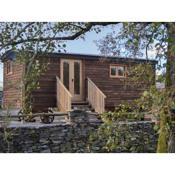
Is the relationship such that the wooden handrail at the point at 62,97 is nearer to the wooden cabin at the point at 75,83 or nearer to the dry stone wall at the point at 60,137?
the wooden cabin at the point at 75,83

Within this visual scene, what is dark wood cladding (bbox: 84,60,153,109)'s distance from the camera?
173 inches

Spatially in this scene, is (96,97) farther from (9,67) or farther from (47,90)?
(9,67)

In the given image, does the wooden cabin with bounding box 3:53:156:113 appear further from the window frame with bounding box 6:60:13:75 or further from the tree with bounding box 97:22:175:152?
the tree with bounding box 97:22:175:152

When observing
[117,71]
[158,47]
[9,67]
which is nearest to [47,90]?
[9,67]

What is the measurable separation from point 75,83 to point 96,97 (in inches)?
8.8

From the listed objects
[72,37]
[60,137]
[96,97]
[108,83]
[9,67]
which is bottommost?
[60,137]

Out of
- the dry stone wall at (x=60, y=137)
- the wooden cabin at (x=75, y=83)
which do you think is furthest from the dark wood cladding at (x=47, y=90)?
the dry stone wall at (x=60, y=137)

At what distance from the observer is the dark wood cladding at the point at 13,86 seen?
439 cm

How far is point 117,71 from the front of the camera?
4465 millimetres

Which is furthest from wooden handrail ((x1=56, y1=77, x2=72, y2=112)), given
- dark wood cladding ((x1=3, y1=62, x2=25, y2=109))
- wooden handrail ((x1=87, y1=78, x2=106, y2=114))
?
dark wood cladding ((x1=3, y1=62, x2=25, y2=109))

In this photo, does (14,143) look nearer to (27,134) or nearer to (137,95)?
(27,134)

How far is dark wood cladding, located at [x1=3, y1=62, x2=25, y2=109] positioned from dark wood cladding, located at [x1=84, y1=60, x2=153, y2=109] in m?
0.58

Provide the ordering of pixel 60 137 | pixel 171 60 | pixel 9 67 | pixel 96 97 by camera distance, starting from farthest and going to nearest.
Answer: pixel 60 137, pixel 96 97, pixel 9 67, pixel 171 60
